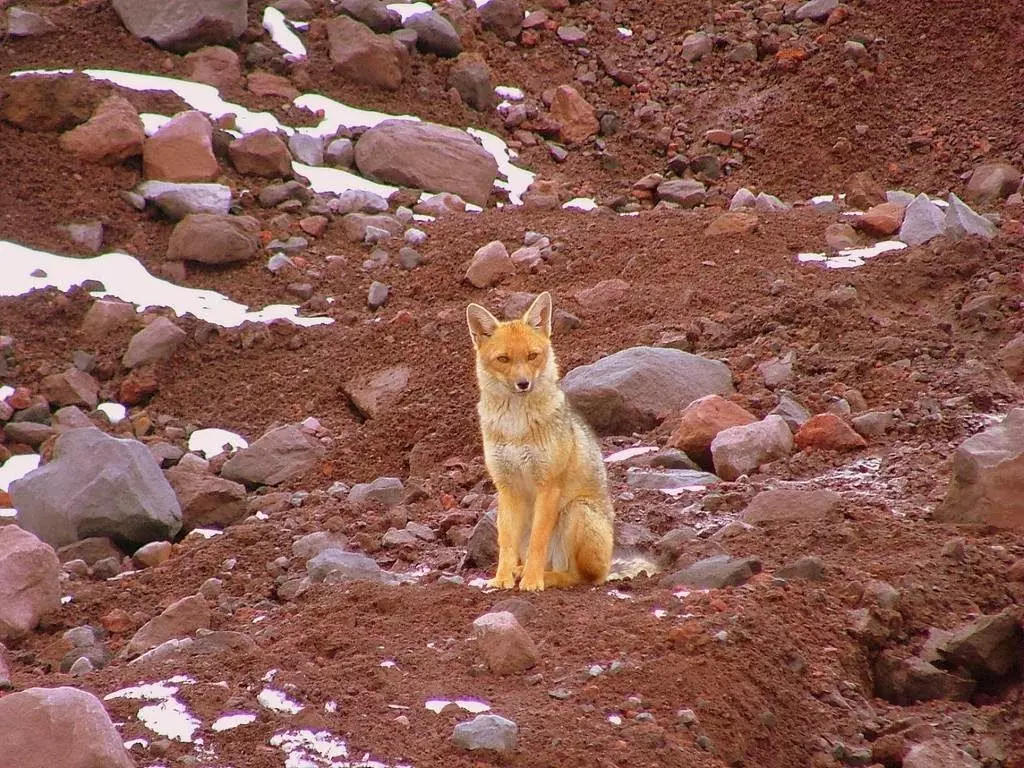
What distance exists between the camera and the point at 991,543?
7.46 meters

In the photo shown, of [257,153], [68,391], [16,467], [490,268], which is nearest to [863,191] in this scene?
[490,268]

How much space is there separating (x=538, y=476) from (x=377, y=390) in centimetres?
527

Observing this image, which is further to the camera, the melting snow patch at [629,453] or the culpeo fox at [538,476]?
the melting snow patch at [629,453]

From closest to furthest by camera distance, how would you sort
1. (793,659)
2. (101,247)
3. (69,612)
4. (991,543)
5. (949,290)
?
1. (793,659)
2. (991,543)
3. (69,612)
4. (949,290)
5. (101,247)

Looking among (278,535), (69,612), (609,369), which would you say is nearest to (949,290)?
(609,369)

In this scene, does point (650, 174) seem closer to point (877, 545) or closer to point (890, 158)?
point (890, 158)

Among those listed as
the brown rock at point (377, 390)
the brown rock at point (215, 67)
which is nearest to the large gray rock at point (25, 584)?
the brown rock at point (377, 390)

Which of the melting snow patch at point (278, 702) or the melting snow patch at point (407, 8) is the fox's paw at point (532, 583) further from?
the melting snow patch at point (407, 8)

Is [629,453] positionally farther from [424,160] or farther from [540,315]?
[424,160]

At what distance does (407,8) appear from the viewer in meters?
20.1

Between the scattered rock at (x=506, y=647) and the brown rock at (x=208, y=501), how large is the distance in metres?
5.39

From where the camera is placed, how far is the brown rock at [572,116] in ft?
63.8

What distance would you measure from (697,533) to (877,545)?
3.83 feet

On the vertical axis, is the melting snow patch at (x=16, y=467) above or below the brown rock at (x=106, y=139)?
below
